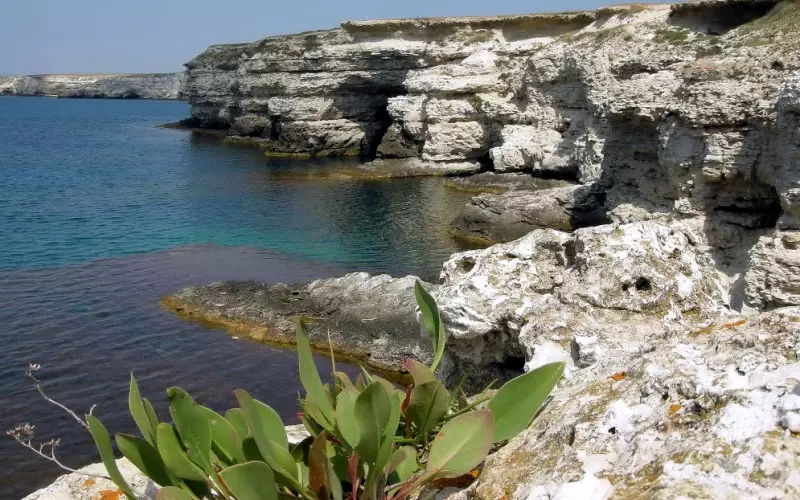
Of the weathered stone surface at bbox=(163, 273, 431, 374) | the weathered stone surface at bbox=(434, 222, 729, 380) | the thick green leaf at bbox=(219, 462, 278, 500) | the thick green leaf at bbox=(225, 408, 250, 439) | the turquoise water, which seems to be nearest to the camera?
the thick green leaf at bbox=(219, 462, 278, 500)

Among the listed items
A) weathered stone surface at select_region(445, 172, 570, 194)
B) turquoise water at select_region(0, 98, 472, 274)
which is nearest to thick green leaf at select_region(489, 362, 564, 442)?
turquoise water at select_region(0, 98, 472, 274)

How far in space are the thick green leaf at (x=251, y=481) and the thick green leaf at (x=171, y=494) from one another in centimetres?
Result: 32

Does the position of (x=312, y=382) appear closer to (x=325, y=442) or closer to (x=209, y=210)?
(x=325, y=442)

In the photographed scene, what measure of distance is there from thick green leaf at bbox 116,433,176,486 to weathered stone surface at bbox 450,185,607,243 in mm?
24080

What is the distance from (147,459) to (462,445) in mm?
1502

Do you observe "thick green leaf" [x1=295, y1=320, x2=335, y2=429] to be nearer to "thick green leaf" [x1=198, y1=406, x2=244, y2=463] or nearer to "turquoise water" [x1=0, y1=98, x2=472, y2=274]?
"thick green leaf" [x1=198, y1=406, x2=244, y2=463]

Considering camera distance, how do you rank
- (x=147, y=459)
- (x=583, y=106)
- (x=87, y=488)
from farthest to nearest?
(x=583, y=106) → (x=87, y=488) → (x=147, y=459)

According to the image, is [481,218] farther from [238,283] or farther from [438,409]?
[438,409]

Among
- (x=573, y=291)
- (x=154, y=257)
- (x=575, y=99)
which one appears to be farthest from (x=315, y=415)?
(x=575, y=99)

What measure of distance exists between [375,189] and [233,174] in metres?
11.6

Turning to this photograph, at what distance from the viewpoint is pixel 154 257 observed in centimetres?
2611

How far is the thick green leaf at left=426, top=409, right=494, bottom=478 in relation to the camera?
312 cm

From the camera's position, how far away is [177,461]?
3160mm

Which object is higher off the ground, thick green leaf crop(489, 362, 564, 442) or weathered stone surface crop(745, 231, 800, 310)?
thick green leaf crop(489, 362, 564, 442)
